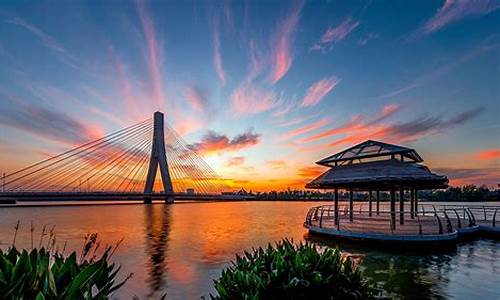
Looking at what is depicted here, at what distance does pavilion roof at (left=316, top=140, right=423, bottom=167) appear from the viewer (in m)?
14.7

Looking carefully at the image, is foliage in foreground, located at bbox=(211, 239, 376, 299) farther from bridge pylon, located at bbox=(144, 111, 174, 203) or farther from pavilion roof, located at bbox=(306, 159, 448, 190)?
bridge pylon, located at bbox=(144, 111, 174, 203)

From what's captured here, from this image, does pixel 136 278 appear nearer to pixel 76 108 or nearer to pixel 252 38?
pixel 252 38

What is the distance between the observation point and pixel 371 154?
15.5m

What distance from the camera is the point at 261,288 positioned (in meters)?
3.19

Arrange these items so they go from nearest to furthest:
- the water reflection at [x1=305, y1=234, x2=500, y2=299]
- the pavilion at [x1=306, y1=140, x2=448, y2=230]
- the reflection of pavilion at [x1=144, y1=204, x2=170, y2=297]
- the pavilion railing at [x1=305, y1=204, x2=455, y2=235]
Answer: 1. the water reflection at [x1=305, y1=234, x2=500, y2=299]
2. the reflection of pavilion at [x1=144, y1=204, x2=170, y2=297]
3. the pavilion railing at [x1=305, y1=204, x2=455, y2=235]
4. the pavilion at [x1=306, y1=140, x2=448, y2=230]

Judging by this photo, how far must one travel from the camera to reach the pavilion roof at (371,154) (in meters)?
14.7

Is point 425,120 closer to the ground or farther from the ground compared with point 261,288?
farther from the ground

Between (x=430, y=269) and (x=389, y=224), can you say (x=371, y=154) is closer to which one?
(x=389, y=224)

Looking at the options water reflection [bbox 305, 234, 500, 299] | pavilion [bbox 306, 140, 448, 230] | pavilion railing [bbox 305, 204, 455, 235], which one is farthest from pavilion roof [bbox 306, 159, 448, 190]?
water reflection [bbox 305, 234, 500, 299]

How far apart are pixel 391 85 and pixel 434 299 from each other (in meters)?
10.8

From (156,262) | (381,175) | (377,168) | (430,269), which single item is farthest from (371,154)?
(156,262)

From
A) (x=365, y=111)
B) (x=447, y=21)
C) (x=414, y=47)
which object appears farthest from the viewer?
(x=365, y=111)

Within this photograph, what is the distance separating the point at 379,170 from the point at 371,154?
1716mm

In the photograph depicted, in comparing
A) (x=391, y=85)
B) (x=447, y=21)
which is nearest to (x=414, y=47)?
(x=447, y=21)
